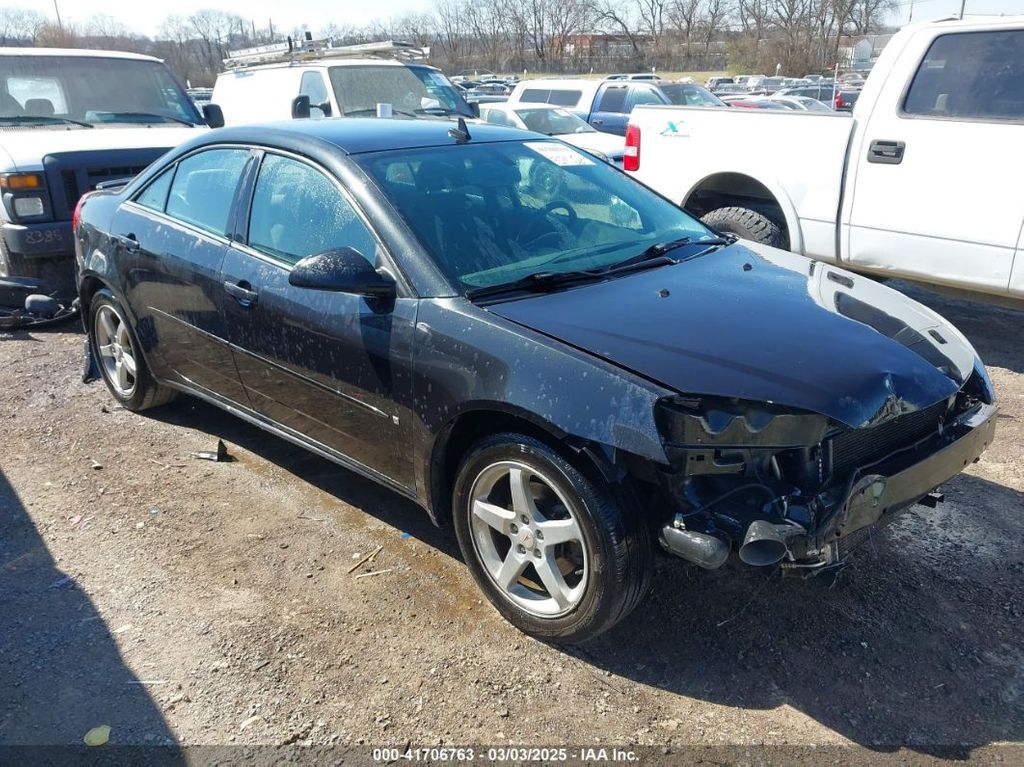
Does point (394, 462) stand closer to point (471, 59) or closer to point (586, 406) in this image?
point (586, 406)

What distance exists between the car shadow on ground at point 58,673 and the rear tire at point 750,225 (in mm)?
4697

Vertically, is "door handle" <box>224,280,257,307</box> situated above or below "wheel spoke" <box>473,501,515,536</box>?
above

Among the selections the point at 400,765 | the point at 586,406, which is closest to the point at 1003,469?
the point at 586,406

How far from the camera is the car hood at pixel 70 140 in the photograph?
6504mm

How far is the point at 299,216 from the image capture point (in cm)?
357

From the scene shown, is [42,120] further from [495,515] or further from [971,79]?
[971,79]

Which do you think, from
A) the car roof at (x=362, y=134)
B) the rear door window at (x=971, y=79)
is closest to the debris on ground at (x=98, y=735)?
the car roof at (x=362, y=134)

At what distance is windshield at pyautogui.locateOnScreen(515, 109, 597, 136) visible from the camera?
1281cm

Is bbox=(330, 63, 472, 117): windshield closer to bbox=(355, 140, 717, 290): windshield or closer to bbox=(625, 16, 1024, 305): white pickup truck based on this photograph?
bbox=(625, 16, 1024, 305): white pickup truck

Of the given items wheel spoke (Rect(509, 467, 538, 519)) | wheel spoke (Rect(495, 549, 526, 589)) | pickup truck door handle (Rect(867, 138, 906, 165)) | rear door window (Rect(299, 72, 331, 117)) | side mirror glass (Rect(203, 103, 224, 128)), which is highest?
rear door window (Rect(299, 72, 331, 117))

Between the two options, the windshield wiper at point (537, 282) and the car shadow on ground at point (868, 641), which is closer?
the car shadow on ground at point (868, 641)

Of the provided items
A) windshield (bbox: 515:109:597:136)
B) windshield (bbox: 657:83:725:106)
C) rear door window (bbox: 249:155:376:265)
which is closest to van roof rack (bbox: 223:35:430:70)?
windshield (bbox: 515:109:597:136)

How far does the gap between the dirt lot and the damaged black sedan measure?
286 mm

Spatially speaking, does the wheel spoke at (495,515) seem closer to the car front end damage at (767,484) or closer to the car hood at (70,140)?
the car front end damage at (767,484)
